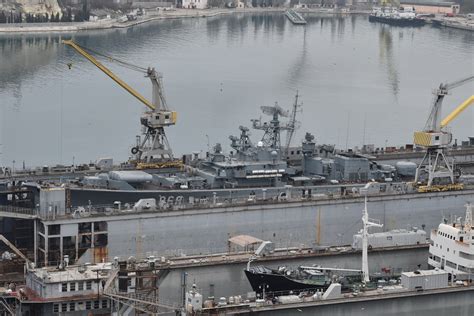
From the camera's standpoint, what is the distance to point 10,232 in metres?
39.0

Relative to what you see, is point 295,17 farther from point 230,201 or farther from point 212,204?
point 212,204

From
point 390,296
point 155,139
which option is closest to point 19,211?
point 155,139

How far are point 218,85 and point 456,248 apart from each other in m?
55.6

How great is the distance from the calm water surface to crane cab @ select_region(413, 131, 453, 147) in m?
21.0

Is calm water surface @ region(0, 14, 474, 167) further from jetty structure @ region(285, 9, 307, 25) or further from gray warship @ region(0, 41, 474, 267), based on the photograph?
gray warship @ region(0, 41, 474, 267)

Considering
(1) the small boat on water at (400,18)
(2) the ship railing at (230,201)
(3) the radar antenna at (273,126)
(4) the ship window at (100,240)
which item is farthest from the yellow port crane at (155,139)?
(1) the small boat on water at (400,18)

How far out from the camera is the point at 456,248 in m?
33.9

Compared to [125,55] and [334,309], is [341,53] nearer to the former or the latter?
[125,55]

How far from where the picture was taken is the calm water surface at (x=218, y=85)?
223 feet

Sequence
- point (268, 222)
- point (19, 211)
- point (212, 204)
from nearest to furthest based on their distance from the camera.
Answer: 1. point (19, 211)
2. point (212, 204)
3. point (268, 222)

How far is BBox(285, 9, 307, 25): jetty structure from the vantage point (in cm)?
15656

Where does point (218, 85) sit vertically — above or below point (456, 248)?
below

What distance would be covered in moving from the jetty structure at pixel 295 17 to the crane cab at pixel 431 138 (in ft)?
369

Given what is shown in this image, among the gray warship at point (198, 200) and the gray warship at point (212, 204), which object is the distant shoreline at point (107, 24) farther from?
the gray warship at point (212, 204)
